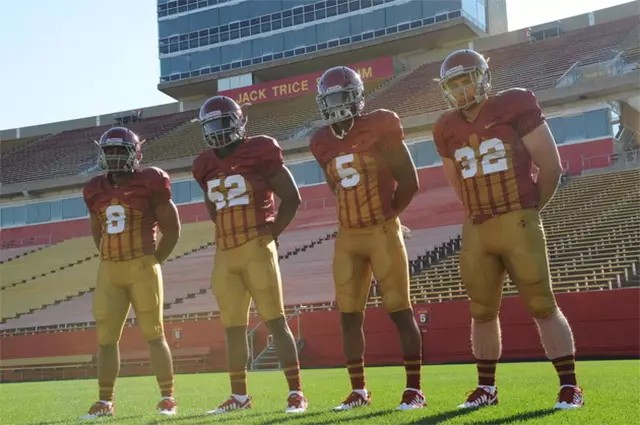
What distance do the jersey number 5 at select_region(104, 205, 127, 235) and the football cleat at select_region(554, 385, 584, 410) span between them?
3213 mm

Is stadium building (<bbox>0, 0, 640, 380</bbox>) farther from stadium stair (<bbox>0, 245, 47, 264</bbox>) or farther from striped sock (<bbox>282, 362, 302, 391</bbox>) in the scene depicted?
striped sock (<bbox>282, 362, 302, 391</bbox>)

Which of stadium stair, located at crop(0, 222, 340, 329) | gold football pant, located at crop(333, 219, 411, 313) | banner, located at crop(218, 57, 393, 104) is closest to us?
gold football pant, located at crop(333, 219, 411, 313)

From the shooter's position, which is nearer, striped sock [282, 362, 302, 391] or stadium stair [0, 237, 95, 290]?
striped sock [282, 362, 302, 391]

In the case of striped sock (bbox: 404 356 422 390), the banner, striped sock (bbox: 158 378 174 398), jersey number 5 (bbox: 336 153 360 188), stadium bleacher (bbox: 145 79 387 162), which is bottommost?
striped sock (bbox: 158 378 174 398)

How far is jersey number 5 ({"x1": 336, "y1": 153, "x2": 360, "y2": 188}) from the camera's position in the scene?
199 inches

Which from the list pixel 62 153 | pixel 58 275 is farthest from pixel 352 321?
pixel 62 153

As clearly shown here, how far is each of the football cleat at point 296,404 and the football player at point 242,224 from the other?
0.87 ft

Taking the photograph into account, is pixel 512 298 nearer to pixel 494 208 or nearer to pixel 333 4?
pixel 494 208

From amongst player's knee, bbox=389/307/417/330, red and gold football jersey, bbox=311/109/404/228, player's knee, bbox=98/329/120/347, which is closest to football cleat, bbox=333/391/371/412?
player's knee, bbox=389/307/417/330

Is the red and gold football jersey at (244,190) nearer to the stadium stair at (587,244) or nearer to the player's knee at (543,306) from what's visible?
the player's knee at (543,306)

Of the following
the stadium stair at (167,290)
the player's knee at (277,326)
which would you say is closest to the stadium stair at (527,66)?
the stadium stair at (167,290)

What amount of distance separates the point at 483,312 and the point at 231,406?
69.5 inches

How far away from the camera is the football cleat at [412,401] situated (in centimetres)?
460

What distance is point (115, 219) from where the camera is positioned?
5805 millimetres
